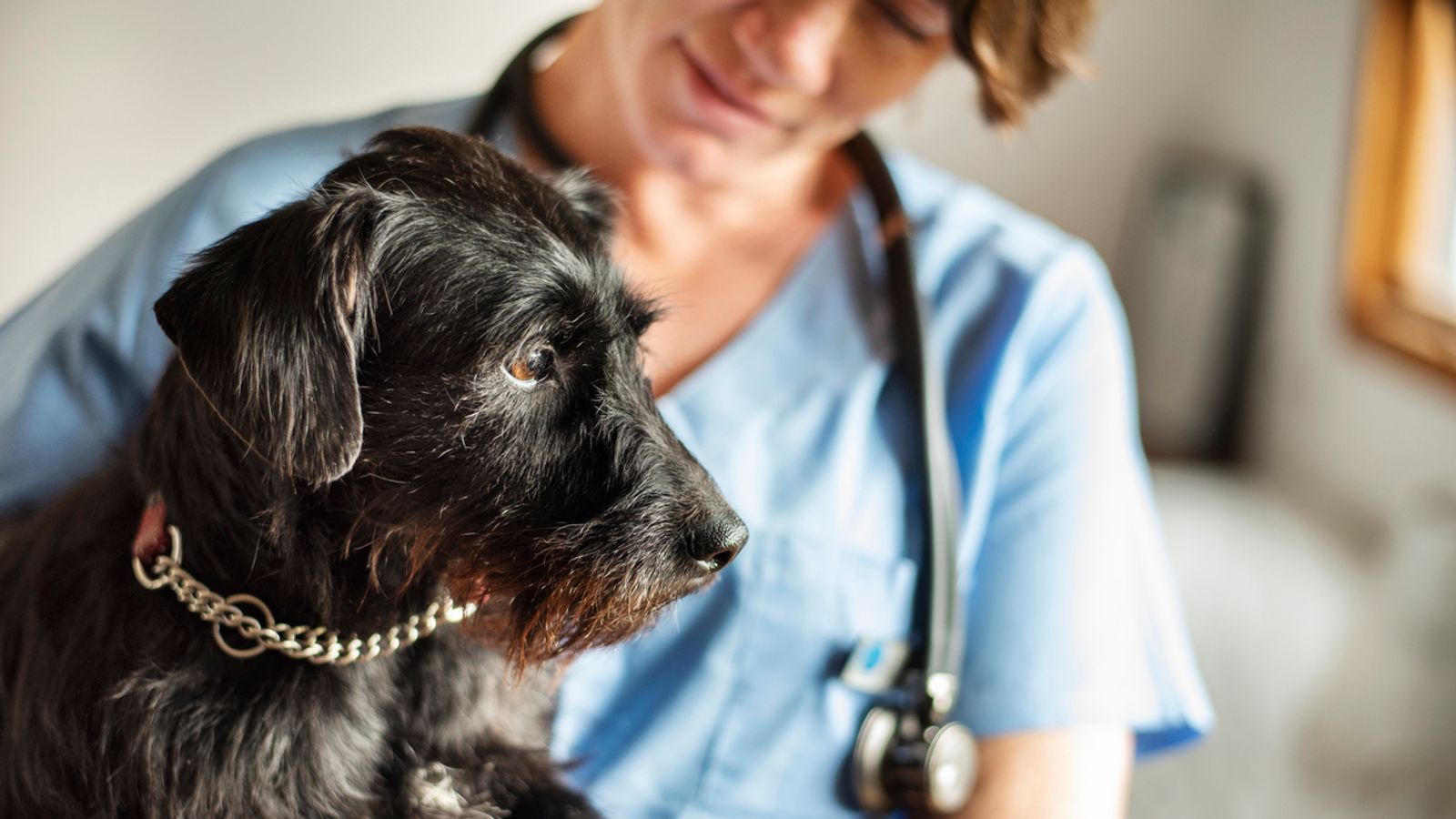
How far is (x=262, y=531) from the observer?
2.68 feet

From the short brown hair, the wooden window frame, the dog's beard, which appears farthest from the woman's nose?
the wooden window frame

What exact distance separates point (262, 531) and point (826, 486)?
23.5 inches

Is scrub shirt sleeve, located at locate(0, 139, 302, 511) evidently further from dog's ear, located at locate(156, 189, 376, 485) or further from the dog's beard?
the dog's beard

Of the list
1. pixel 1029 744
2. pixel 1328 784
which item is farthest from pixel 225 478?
pixel 1328 784

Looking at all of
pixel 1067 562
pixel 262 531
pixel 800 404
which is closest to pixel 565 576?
pixel 262 531

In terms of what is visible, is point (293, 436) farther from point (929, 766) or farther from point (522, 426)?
point (929, 766)

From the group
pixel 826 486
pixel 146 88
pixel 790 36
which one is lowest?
pixel 826 486

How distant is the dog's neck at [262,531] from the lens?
32.3 inches

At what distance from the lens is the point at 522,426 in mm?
856

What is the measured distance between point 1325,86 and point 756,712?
249 centimetres

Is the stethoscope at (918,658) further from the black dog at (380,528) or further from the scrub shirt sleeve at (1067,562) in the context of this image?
the black dog at (380,528)

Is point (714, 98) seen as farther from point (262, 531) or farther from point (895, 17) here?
point (262, 531)

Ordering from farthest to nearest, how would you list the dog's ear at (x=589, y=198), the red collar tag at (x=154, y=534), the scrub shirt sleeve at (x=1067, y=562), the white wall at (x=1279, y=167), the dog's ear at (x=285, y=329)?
1. the white wall at (x=1279, y=167)
2. the scrub shirt sleeve at (x=1067, y=562)
3. the dog's ear at (x=589, y=198)
4. the red collar tag at (x=154, y=534)
5. the dog's ear at (x=285, y=329)

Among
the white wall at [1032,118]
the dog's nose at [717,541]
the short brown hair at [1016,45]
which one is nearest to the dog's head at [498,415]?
the dog's nose at [717,541]
